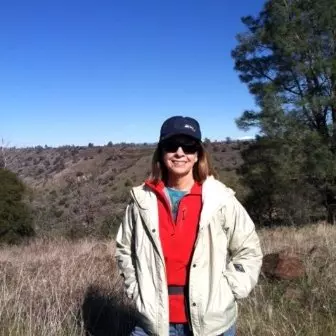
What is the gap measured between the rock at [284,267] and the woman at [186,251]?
10.3 feet

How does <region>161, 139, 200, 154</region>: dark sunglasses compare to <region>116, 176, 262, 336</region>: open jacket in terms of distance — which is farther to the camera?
<region>161, 139, 200, 154</region>: dark sunglasses

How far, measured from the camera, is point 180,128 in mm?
2908

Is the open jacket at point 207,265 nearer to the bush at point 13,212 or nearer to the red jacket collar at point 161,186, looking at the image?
the red jacket collar at point 161,186

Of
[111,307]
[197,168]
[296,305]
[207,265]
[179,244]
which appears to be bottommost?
[296,305]

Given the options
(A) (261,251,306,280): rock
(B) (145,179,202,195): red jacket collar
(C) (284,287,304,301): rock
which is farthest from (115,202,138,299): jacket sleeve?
(A) (261,251,306,280): rock

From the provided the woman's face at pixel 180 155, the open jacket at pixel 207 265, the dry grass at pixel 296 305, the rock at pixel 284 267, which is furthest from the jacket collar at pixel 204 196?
the rock at pixel 284 267

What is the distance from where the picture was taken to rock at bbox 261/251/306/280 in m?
5.87

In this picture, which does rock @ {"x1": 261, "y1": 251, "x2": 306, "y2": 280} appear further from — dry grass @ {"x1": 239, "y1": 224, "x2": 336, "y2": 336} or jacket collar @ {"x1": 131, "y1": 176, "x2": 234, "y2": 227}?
jacket collar @ {"x1": 131, "y1": 176, "x2": 234, "y2": 227}

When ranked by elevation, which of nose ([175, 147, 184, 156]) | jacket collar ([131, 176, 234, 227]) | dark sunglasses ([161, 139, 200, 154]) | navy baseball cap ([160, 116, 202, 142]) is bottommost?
jacket collar ([131, 176, 234, 227])

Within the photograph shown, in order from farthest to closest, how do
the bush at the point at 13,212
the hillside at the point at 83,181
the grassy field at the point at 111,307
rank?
the hillside at the point at 83,181, the bush at the point at 13,212, the grassy field at the point at 111,307

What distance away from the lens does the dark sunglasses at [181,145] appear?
2953 millimetres

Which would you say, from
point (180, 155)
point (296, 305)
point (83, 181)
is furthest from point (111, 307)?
point (83, 181)

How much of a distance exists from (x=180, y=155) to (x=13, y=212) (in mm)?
23074

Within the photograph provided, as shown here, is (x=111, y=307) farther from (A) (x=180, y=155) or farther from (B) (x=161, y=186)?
(A) (x=180, y=155)
